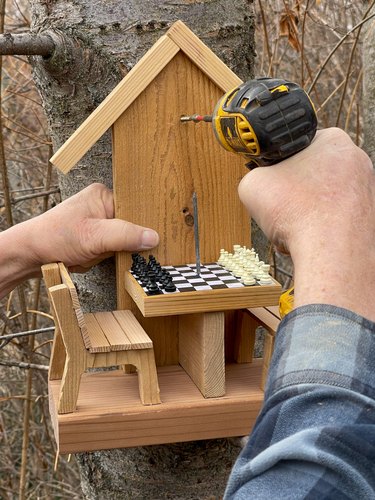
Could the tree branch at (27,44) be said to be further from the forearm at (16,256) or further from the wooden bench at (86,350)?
the wooden bench at (86,350)

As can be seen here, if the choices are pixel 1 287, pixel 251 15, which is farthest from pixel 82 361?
pixel 251 15

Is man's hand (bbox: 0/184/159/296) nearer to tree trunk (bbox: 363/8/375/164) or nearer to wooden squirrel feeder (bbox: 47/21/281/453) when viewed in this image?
wooden squirrel feeder (bbox: 47/21/281/453)

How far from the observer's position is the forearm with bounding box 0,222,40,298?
1504 millimetres

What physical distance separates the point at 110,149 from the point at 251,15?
1.35ft

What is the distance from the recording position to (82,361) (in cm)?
132

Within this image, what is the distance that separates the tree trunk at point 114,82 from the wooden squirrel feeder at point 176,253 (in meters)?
0.08

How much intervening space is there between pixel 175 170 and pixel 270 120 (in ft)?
1.31

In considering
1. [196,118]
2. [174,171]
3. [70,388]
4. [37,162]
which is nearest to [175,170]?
[174,171]

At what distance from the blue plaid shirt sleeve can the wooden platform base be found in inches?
21.8

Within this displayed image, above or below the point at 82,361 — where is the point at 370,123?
above

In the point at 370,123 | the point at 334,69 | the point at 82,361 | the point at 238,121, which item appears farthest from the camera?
the point at 334,69

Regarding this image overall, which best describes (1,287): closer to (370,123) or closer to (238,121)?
(238,121)

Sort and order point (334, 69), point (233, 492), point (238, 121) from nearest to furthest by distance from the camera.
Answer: point (233, 492) < point (238, 121) < point (334, 69)

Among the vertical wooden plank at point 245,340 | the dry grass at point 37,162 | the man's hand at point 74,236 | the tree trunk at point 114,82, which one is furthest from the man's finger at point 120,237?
the dry grass at point 37,162
